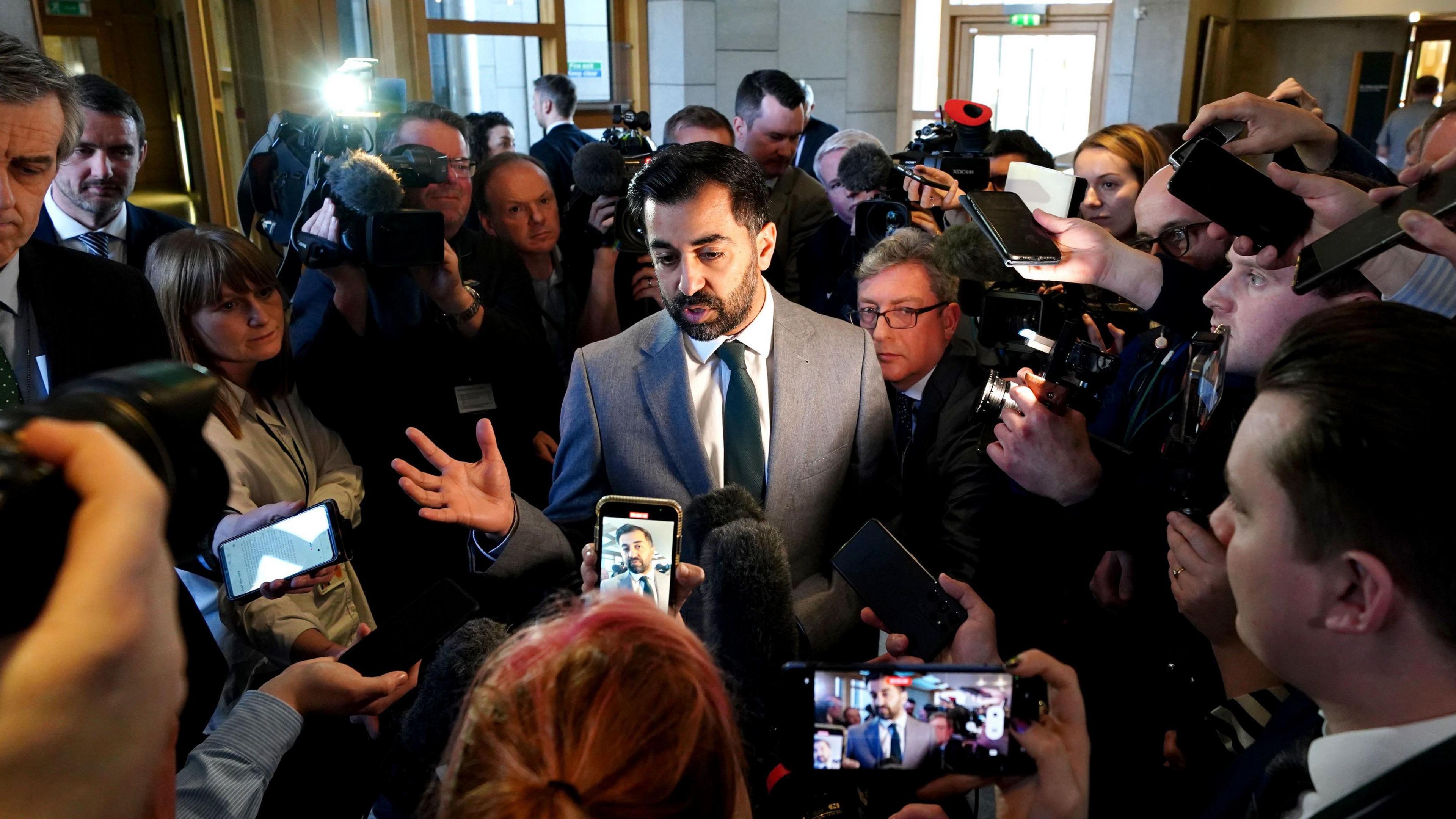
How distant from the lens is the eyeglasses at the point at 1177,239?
2.21 m

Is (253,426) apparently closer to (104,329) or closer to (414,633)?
(104,329)

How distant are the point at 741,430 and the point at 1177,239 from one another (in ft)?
3.81

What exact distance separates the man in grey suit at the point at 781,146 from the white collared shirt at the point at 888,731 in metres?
Result: 3.05

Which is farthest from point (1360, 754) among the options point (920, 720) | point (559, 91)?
point (559, 91)

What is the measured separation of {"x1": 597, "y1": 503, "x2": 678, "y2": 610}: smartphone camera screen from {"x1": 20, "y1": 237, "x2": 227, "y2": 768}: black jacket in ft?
2.56

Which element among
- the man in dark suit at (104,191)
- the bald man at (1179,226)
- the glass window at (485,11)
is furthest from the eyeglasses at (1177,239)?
the glass window at (485,11)

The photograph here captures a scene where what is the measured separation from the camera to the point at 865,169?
321 cm

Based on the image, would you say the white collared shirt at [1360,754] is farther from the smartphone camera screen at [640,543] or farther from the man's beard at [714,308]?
the man's beard at [714,308]

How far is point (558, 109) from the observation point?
5.97m

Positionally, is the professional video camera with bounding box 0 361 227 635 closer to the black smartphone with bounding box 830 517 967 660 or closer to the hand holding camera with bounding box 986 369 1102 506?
the black smartphone with bounding box 830 517 967 660

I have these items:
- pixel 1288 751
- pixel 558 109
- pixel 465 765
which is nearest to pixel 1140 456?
pixel 1288 751

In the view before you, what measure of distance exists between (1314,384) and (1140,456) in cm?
91

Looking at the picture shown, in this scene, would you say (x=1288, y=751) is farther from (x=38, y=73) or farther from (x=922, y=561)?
(x=38, y=73)

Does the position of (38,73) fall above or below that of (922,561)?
above
